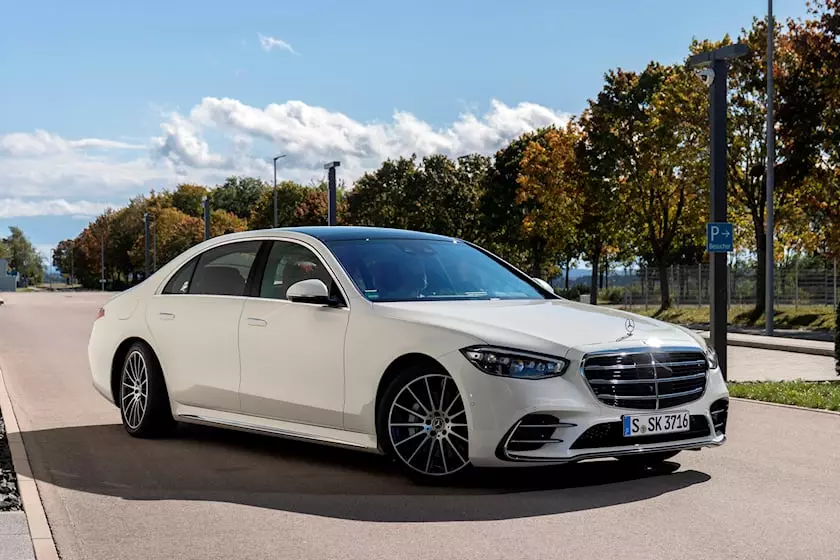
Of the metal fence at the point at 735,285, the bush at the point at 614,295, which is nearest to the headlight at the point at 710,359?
the metal fence at the point at 735,285

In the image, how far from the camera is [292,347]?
7.98 meters

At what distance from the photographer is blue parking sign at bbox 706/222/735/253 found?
1487cm

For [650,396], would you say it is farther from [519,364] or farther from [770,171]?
[770,171]

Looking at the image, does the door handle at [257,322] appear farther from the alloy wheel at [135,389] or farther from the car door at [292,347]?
the alloy wheel at [135,389]

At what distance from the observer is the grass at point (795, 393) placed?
12086 millimetres

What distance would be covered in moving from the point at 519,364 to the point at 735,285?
131 feet

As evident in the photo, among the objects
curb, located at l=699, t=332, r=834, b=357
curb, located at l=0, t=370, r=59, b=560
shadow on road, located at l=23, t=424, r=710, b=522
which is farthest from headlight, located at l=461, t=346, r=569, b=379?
curb, located at l=699, t=332, r=834, b=357

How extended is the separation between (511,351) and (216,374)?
2743 mm

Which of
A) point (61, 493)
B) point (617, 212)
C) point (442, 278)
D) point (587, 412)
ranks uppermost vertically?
point (617, 212)

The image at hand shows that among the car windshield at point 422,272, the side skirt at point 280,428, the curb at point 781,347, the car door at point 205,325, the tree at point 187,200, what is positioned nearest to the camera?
the side skirt at point 280,428

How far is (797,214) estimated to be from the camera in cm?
4094

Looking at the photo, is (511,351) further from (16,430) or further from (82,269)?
(82,269)

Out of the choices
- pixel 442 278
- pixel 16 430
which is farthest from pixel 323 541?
pixel 16 430

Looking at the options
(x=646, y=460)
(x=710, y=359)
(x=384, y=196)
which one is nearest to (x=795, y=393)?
(x=646, y=460)
